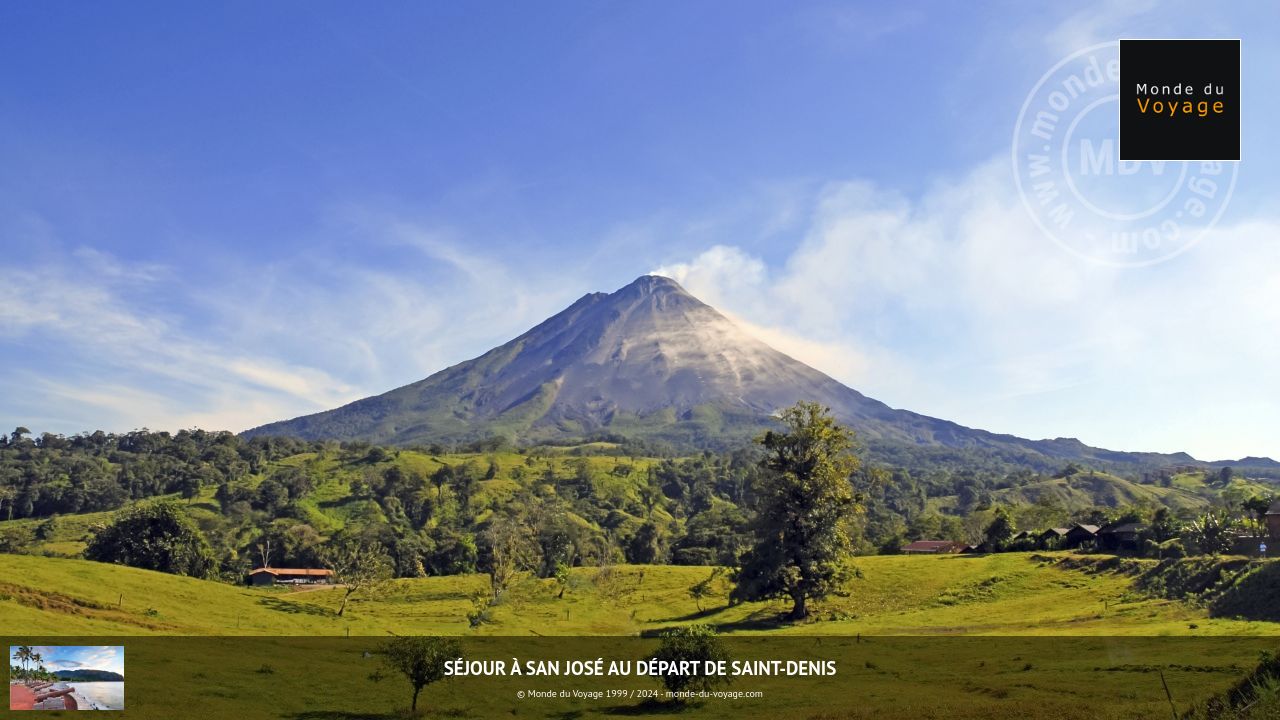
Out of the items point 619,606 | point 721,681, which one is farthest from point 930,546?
point 721,681

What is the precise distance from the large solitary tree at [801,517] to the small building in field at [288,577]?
74627 millimetres

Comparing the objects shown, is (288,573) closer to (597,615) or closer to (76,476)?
(597,615)

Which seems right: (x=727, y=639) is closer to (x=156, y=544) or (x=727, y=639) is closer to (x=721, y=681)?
(x=721, y=681)

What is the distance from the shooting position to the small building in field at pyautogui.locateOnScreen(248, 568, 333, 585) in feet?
372

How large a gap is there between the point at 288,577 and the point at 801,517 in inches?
3398

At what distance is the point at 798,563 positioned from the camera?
65938 mm

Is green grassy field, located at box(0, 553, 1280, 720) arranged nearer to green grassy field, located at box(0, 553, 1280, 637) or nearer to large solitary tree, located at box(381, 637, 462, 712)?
green grassy field, located at box(0, 553, 1280, 637)

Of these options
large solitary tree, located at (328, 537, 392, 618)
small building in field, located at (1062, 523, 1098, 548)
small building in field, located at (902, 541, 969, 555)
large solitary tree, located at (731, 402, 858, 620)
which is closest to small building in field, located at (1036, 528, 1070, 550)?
small building in field, located at (1062, 523, 1098, 548)

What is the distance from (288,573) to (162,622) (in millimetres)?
72507

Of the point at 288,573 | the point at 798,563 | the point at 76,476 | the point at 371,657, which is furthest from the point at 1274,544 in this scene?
the point at 76,476

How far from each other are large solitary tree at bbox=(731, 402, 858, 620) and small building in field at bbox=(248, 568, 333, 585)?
7463 centimetres

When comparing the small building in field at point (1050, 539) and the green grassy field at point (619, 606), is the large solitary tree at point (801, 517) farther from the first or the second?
the small building in field at point (1050, 539)

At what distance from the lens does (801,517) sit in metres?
66.1

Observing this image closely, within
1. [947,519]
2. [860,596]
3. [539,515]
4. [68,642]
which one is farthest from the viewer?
[947,519]
